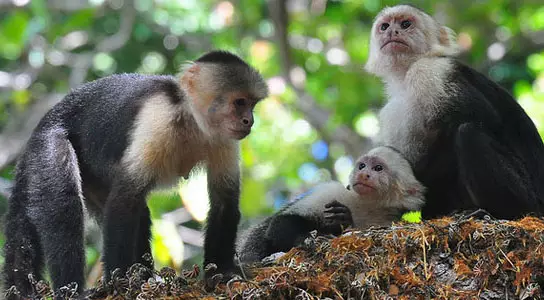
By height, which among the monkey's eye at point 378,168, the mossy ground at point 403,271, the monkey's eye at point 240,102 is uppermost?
the monkey's eye at point 240,102

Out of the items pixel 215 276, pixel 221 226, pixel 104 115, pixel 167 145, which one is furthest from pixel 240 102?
pixel 215 276

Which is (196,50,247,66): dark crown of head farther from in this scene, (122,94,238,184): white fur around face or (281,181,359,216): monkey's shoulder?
(281,181,359,216): monkey's shoulder

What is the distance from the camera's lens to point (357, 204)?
18.1 ft

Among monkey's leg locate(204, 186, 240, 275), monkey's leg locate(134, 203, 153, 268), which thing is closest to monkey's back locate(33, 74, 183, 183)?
monkey's leg locate(134, 203, 153, 268)

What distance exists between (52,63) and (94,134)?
20.8 ft

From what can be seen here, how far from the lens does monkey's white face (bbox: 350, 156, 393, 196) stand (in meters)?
5.39

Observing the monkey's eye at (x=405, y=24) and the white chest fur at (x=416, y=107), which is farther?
the monkey's eye at (x=405, y=24)

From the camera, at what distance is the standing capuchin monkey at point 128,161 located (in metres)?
4.77

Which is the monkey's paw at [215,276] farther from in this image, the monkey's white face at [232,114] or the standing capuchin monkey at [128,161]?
the monkey's white face at [232,114]

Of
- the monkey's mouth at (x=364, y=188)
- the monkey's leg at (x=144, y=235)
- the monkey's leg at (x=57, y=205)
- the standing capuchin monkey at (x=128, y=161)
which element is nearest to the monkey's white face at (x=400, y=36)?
the monkey's mouth at (x=364, y=188)

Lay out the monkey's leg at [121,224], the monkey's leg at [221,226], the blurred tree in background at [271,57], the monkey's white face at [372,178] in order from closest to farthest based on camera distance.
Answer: the monkey's leg at [121,224] < the monkey's leg at [221,226] < the monkey's white face at [372,178] < the blurred tree in background at [271,57]

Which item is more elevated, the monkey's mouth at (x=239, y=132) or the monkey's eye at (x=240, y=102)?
the monkey's eye at (x=240, y=102)

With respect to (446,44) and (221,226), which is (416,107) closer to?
(446,44)

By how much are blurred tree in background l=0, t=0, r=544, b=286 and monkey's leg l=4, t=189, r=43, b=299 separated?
14.6ft
